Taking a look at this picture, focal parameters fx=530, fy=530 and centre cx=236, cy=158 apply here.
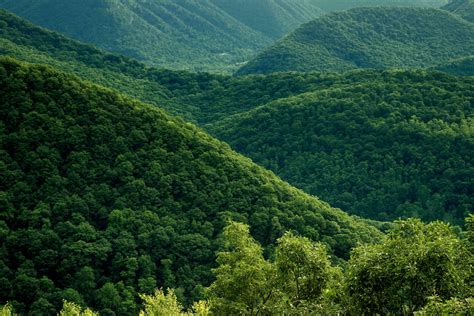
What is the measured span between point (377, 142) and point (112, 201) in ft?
271

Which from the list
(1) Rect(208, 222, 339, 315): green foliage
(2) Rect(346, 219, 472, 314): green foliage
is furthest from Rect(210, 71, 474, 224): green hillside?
(2) Rect(346, 219, 472, 314): green foliage

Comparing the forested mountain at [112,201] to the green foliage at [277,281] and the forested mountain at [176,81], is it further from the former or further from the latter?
the forested mountain at [176,81]

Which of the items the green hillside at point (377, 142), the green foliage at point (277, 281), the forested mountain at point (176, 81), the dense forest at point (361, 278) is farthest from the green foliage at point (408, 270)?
the forested mountain at point (176, 81)

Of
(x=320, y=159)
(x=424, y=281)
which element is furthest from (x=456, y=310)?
(x=320, y=159)

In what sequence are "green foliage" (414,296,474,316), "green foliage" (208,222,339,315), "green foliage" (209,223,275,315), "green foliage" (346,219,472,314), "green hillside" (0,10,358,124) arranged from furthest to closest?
1. "green hillside" (0,10,358,124)
2. "green foliage" (209,223,275,315)
3. "green foliage" (208,222,339,315)
4. "green foliage" (346,219,472,314)
5. "green foliage" (414,296,474,316)

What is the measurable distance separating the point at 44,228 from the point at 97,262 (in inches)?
282

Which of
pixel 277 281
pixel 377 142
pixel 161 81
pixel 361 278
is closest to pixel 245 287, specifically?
pixel 277 281

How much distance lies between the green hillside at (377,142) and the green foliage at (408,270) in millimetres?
92260

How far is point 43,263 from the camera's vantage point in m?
58.2

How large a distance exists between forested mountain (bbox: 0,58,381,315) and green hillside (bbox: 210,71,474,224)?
3673 centimetres

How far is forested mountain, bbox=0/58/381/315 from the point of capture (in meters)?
58.5

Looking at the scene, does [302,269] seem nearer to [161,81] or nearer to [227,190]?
[227,190]

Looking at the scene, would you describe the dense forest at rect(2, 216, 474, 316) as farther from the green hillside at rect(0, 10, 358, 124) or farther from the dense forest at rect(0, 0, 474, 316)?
the green hillside at rect(0, 10, 358, 124)

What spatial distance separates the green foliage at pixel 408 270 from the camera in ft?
74.5
